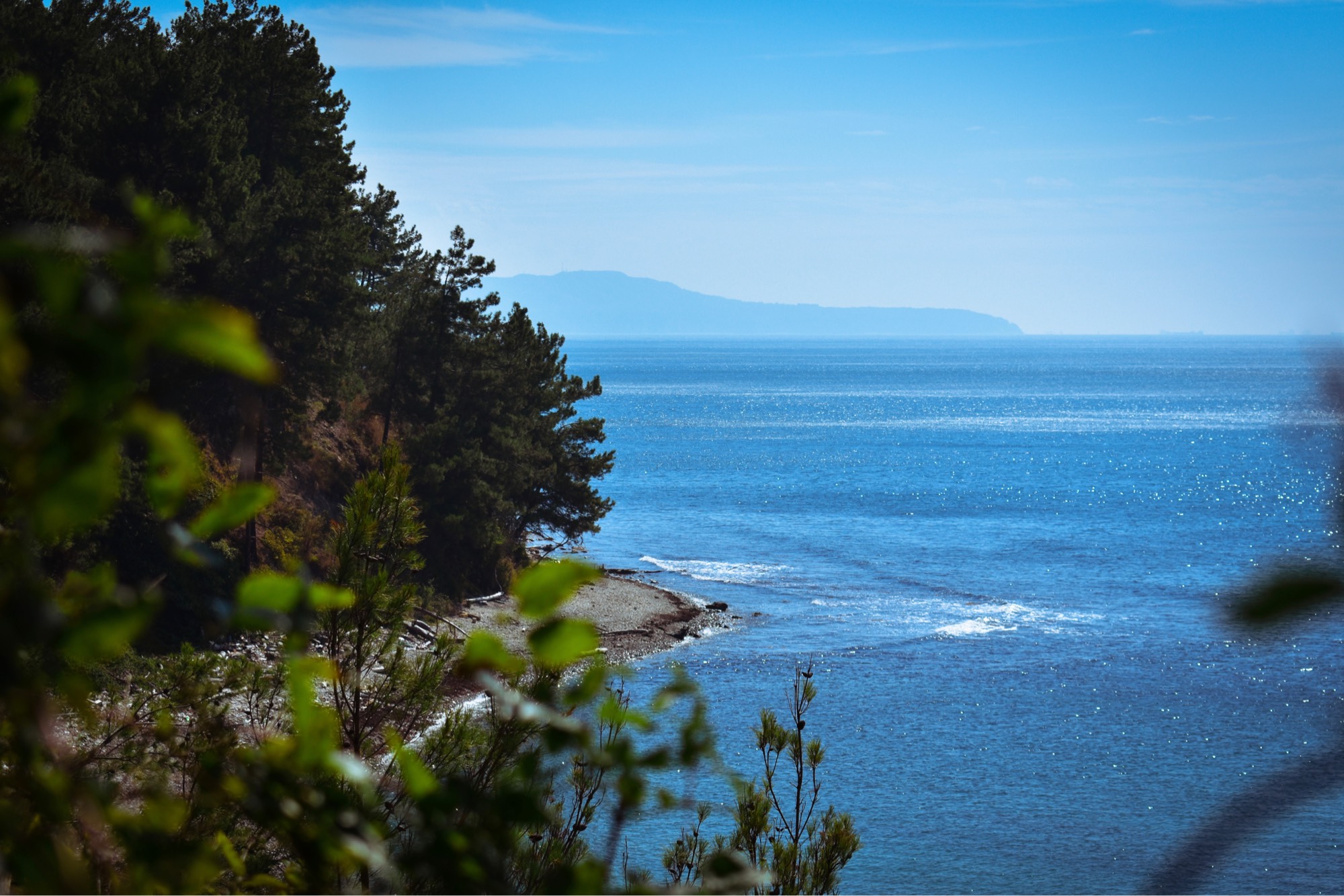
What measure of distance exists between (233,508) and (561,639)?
0.26 m

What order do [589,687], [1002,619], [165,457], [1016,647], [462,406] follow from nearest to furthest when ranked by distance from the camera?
[165,457] → [589,687] → [462,406] → [1016,647] → [1002,619]

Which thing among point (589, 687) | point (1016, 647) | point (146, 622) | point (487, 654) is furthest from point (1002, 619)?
point (146, 622)

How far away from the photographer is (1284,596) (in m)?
0.62

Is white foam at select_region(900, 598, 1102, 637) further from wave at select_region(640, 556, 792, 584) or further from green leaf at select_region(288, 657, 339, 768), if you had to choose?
green leaf at select_region(288, 657, 339, 768)

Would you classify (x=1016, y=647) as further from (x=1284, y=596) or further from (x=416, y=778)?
(x=1284, y=596)

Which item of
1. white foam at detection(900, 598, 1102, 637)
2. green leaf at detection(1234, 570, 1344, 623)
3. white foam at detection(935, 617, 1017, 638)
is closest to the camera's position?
green leaf at detection(1234, 570, 1344, 623)

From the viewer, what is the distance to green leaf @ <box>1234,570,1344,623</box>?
608 millimetres

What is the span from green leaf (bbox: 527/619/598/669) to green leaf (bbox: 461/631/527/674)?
0.22 ft

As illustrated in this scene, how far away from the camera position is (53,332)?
0.66m

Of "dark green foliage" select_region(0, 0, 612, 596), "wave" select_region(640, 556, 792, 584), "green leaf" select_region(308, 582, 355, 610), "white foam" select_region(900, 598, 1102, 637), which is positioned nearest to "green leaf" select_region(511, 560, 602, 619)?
"green leaf" select_region(308, 582, 355, 610)

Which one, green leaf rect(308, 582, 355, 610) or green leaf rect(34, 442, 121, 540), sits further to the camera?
green leaf rect(308, 582, 355, 610)

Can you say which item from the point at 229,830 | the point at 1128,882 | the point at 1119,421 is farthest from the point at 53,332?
the point at 1119,421

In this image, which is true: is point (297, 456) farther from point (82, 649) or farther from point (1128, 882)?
point (82, 649)

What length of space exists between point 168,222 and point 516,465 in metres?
36.6
